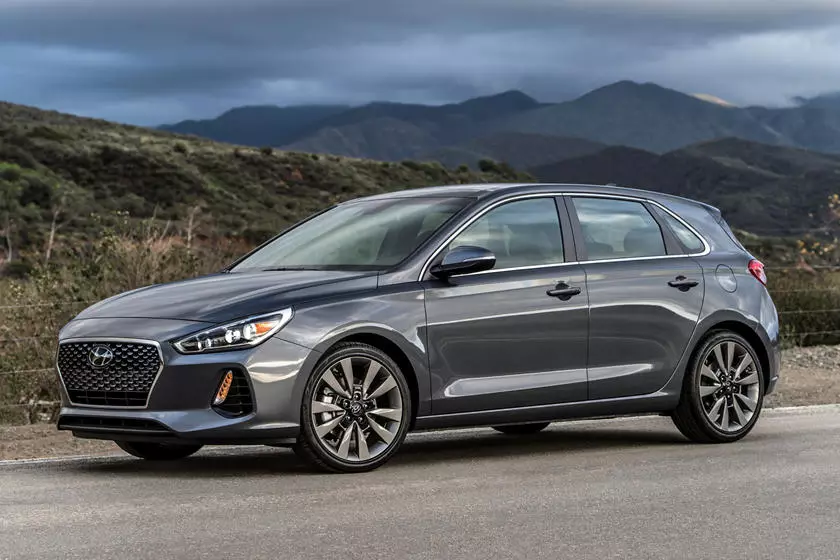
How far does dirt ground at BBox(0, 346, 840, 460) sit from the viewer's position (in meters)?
11.2

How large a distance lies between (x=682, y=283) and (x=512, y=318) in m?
1.61

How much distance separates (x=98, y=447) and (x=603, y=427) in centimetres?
389

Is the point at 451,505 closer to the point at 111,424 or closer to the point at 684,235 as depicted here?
the point at 111,424

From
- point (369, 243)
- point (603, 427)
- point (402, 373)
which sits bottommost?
point (603, 427)

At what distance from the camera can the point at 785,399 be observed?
50.7ft

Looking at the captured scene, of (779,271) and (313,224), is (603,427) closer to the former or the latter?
(313,224)

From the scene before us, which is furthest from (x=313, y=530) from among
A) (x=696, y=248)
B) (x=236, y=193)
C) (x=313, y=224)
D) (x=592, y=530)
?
(x=236, y=193)

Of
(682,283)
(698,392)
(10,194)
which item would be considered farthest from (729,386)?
(10,194)

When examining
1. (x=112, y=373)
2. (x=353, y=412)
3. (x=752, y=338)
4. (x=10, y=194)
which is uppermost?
(x=10, y=194)

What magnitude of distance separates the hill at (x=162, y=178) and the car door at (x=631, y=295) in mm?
34104

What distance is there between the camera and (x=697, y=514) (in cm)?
802

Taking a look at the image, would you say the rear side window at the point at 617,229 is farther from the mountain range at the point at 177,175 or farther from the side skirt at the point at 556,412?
the mountain range at the point at 177,175

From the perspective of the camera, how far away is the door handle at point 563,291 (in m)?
10.2

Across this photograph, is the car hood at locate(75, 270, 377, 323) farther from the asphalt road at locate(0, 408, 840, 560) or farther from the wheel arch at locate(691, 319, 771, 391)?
the wheel arch at locate(691, 319, 771, 391)
